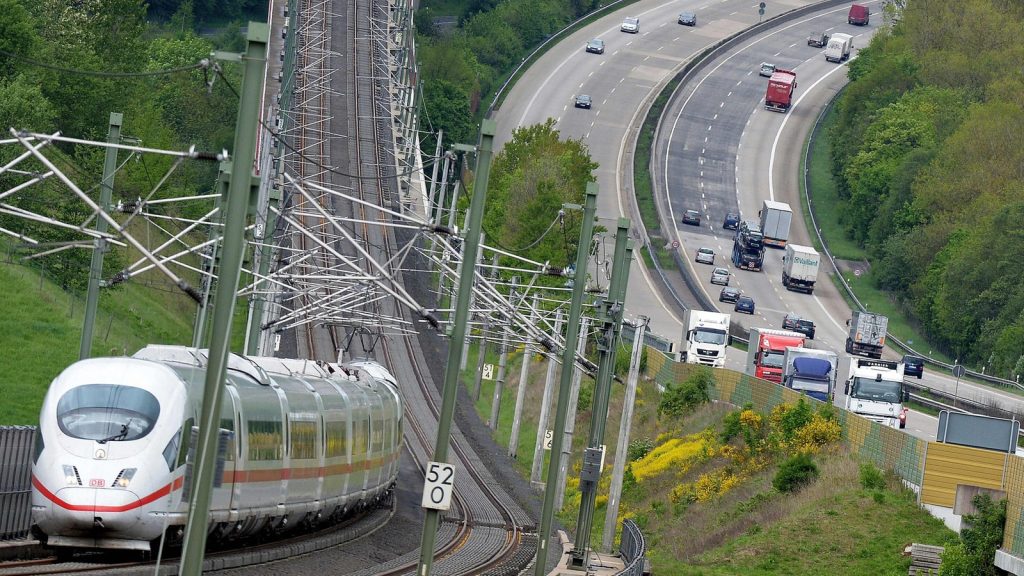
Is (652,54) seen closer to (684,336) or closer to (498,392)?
(684,336)

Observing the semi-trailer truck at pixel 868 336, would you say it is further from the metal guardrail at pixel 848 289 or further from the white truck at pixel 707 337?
the white truck at pixel 707 337

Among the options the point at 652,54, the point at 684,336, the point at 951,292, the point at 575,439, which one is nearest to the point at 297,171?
the point at 684,336

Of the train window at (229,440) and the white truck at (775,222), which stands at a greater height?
the white truck at (775,222)

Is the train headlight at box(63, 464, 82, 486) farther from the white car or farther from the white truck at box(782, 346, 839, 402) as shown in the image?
the white car

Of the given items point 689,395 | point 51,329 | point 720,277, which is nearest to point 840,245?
point 720,277

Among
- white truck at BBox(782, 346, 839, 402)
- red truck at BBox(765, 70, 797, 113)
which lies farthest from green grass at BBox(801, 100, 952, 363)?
white truck at BBox(782, 346, 839, 402)

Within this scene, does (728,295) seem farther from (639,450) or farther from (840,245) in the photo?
(639,450)

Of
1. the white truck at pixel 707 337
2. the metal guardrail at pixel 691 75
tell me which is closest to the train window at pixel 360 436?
the white truck at pixel 707 337
